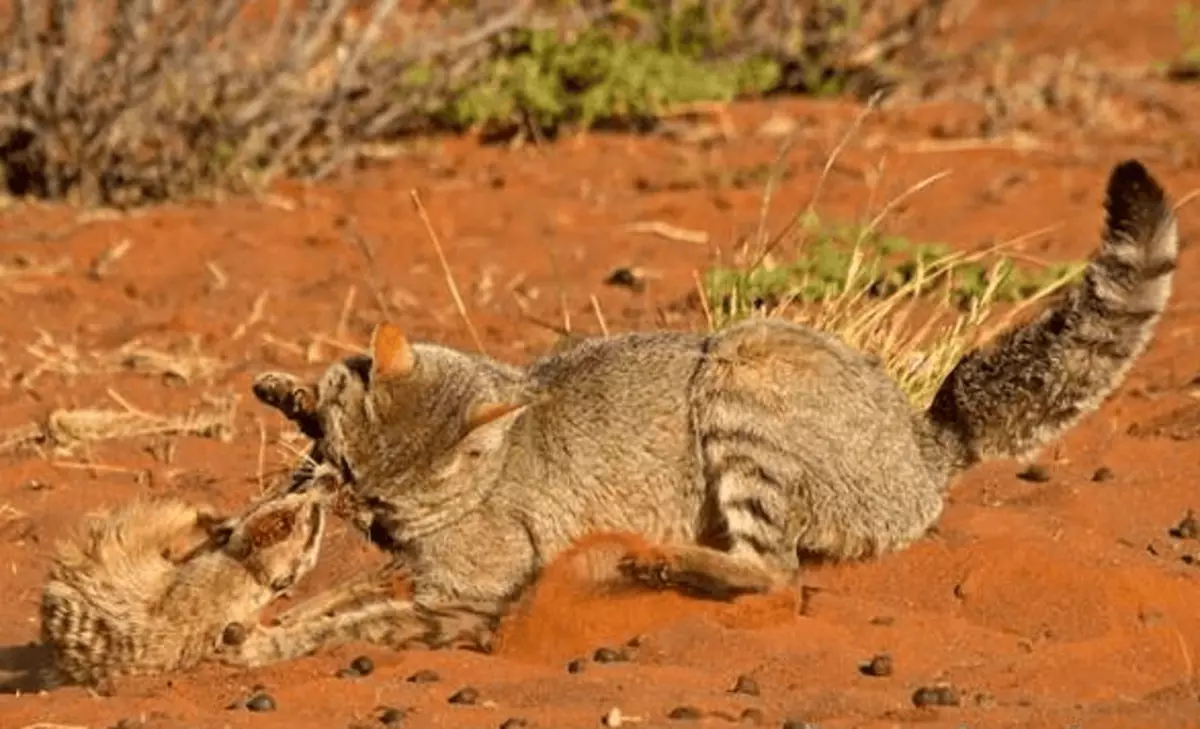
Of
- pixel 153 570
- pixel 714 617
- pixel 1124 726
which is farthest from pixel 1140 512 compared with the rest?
pixel 153 570

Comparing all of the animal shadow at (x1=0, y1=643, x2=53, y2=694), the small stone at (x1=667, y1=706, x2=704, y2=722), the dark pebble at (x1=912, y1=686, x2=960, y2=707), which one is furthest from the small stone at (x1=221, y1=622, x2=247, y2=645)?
the dark pebble at (x1=912, y1=686, x2=960, y2=707)

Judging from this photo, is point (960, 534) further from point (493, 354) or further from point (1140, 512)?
point (493, 354)

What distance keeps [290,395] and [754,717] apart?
1784 millimetres

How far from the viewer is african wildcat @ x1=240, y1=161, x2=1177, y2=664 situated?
702 centimetres

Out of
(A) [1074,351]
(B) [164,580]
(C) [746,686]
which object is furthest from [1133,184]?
(B) [164,580]

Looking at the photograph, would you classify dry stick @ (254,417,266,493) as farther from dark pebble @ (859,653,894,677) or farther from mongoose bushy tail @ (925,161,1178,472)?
dark pebble @ (859,653,894,677)

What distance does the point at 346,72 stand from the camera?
43.9 feet

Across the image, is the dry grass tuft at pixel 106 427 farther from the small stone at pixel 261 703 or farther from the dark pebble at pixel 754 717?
the dark pebble at pixel 754 717

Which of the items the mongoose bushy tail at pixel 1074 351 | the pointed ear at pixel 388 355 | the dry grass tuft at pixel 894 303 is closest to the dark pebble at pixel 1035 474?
the dry grass tuft at pixel 894 303

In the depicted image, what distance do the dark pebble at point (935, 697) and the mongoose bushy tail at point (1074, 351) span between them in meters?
1.43

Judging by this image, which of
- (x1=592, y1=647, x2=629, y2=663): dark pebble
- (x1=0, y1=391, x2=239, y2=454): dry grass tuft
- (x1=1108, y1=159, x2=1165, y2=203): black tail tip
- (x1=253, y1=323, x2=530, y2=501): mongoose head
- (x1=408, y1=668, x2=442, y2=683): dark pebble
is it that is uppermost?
(x1=1108, y1=159, x2=1165, y2=203): black tail tip

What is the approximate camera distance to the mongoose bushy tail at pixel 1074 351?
691 centimetres

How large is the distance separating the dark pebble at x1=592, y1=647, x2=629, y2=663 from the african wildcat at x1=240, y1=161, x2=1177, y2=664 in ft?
1.39

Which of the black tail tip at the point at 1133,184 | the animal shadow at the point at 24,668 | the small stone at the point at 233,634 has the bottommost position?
the animal shadow at the point at 24,668
